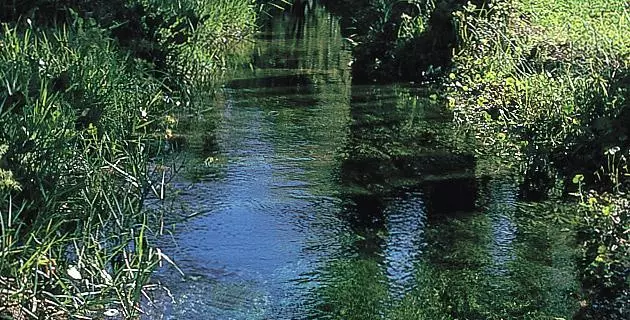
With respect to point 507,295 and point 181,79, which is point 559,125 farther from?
point 181,79

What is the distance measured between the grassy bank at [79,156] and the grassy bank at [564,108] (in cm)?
212

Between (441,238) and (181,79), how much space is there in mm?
4082

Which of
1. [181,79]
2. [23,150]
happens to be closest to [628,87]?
[23,150]

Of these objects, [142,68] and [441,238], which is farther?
[142,68]

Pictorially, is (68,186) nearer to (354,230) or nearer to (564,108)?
(354,230)

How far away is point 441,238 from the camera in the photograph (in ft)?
17.4

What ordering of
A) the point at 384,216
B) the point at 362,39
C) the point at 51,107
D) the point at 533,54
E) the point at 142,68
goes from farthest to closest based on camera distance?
the point at 362,39 → the point at 533,54 → the point at 142,68 → the point at 384,216 → the point at 51,107

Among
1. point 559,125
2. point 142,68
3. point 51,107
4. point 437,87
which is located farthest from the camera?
point 437,87

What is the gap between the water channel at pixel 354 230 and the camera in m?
4.43

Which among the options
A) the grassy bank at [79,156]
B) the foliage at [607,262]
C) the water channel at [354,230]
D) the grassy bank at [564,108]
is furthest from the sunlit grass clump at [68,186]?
the grassy bank at [564,108]

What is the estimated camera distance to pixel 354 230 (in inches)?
213

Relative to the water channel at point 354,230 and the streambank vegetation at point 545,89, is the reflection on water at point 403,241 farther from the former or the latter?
the streambank vegetation at point 545,89

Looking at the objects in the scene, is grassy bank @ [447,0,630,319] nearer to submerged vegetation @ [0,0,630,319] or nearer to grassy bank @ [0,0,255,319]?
submerged vegetation @ [0,0,630,319]

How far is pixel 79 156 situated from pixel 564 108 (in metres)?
3.20
